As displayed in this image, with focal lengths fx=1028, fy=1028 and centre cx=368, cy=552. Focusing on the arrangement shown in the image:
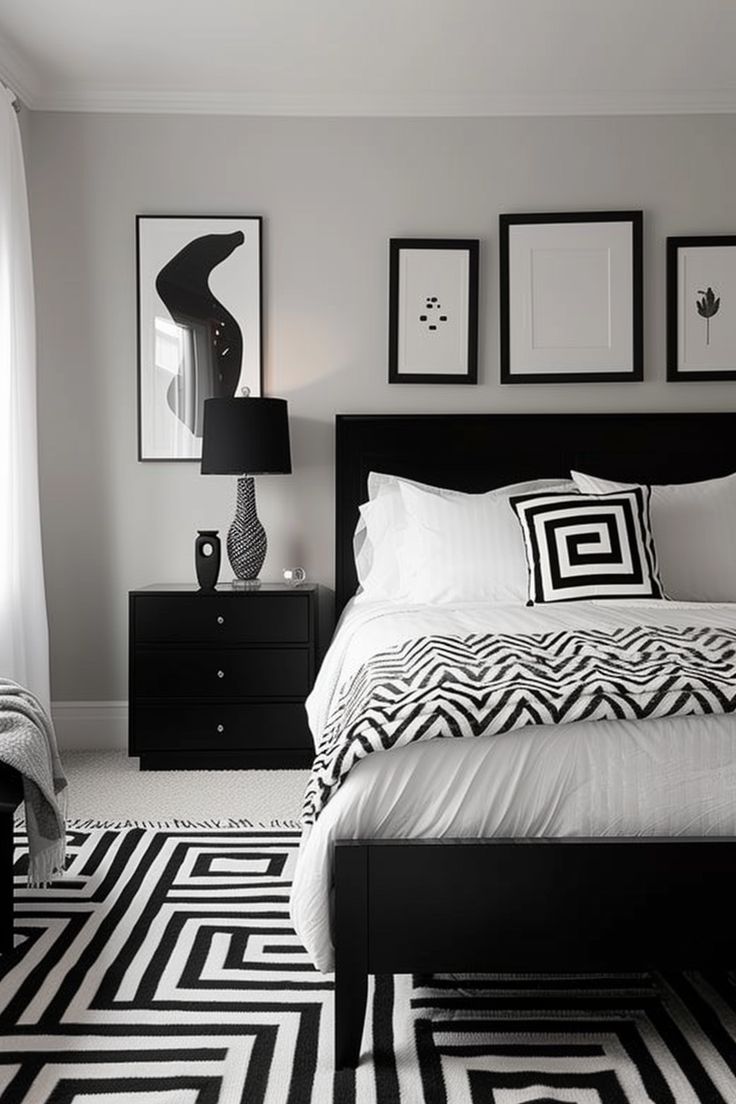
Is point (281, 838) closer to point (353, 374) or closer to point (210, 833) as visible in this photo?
point (210, 833)

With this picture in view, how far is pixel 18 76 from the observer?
3783 mm

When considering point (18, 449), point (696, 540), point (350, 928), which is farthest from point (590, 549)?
point (18, 449)

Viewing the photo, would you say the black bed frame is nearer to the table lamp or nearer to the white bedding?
the white bedding

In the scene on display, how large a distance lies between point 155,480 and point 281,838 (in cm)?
171

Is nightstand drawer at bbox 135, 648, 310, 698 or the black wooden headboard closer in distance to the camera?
nightstand drawer at bbox 135, 648, 310, 698

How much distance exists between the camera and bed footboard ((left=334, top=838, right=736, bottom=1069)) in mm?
1716

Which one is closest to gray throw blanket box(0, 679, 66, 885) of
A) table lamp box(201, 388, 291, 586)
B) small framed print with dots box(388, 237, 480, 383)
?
table lamp box(201, 388, 291, 586)

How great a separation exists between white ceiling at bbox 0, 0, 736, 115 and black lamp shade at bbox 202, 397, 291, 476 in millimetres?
1230

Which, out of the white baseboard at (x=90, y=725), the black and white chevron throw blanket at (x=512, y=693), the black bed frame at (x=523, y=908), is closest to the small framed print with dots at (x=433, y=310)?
the white baseboard at (x=90, y=725)

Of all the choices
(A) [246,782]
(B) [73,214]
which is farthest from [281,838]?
(B) [73,214]

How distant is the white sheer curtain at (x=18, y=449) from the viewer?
3551mm

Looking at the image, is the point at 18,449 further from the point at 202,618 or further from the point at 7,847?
the point at 7,847

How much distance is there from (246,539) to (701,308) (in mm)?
2005

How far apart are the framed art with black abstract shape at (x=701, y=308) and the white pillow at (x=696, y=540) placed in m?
0.67
